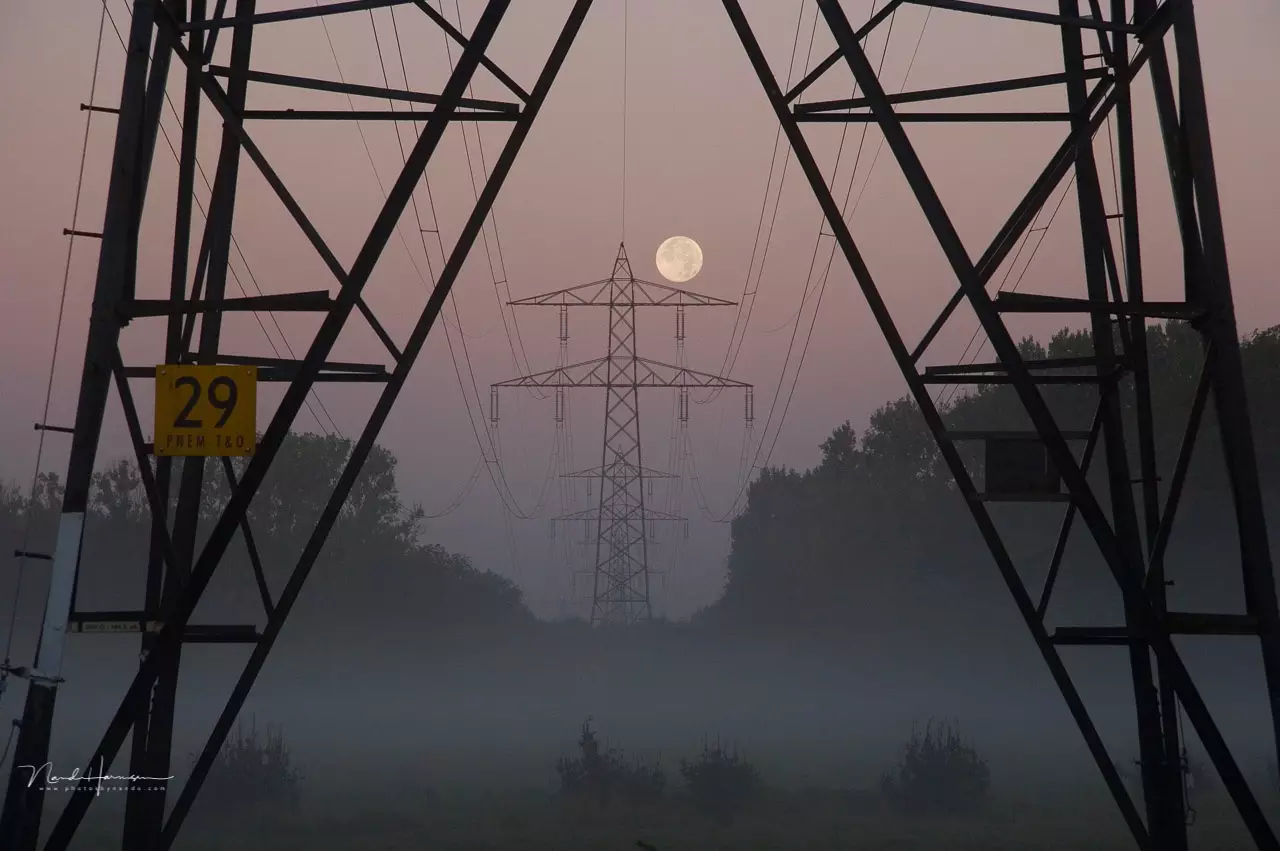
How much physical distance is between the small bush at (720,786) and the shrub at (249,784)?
9492 millimetres

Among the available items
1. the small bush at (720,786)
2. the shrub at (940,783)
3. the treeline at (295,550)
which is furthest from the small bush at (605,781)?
the treeline at (295,550)

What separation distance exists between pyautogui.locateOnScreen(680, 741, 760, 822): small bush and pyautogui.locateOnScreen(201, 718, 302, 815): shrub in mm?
9492

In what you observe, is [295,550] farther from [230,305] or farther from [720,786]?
[230,305]

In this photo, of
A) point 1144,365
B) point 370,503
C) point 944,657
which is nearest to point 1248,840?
point 1144,365

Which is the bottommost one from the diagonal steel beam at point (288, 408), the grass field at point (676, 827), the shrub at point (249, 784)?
the grass field at point (676, 827)

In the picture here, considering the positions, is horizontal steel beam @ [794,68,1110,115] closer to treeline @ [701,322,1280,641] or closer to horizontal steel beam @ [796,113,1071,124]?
horizontal steel beam @ [796,113,1071,124]

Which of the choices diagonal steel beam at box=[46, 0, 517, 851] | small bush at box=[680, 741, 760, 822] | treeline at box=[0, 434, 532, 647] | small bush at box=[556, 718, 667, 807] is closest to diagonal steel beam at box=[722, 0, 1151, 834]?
diagonal steel beam at box=[46, 0, 517, 851]

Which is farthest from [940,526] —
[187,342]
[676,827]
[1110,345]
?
[187,342]

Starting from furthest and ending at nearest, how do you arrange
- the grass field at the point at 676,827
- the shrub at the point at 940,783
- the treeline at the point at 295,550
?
the treeline at the point at 295,550, the shrub at the point at 940,783, the grass field at the point at 676,827

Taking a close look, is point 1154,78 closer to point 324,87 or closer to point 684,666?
point 324,87

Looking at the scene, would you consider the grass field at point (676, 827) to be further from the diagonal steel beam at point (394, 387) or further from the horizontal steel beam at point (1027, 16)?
the horizontal steel beam at point (1027, 16)

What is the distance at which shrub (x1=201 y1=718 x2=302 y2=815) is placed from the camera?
98.3 feet

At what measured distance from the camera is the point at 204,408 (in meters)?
11.4

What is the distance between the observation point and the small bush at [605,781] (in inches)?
1256
